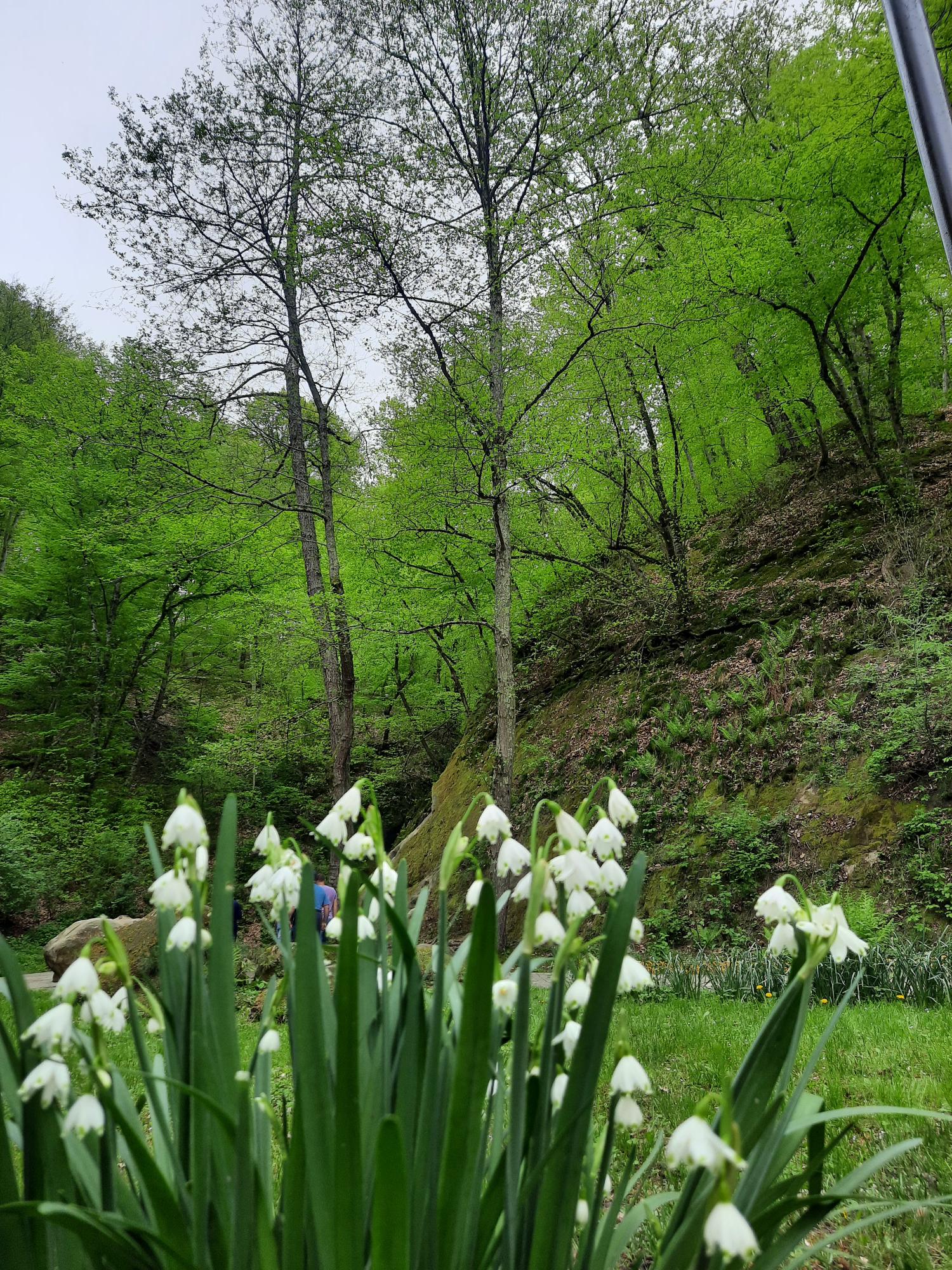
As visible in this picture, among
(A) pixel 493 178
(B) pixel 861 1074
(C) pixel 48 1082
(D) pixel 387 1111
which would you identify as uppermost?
(A) pixel 493 178

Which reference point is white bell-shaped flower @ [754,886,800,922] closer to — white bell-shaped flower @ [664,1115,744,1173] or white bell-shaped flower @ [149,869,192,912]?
white bell-shaped flower @ [664,1115,744,1173]

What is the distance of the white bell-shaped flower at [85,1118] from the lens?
3.03ft

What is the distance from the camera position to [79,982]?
1034 millimetres

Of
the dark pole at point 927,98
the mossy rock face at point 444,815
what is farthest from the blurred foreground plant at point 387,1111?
the mossy rock face at point 444,815

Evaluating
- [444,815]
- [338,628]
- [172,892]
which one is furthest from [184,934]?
[444,815]

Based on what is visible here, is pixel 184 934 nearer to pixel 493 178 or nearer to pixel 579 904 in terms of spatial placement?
pixel 579 904

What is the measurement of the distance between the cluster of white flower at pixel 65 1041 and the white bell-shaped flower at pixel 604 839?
0.83 m

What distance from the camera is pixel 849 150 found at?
8.09 meters

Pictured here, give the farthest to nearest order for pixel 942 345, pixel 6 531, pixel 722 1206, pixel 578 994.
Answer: pixel 6 531, pixel 942 345, pixel 578 994, pixel 722 1206

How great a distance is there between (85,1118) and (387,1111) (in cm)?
46

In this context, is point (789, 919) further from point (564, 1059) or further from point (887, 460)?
point (887, 460)

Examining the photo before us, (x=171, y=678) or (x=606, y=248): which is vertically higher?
(x=606, y=248)

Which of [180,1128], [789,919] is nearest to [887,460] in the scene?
[789,919]

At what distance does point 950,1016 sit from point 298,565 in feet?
39.5
